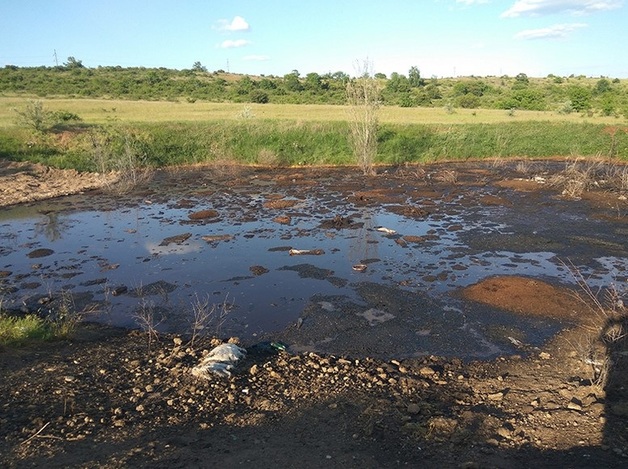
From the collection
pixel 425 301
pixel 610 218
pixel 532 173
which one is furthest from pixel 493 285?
pixel 532 173

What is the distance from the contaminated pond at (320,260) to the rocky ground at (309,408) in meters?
0.73

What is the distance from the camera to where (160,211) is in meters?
15.6

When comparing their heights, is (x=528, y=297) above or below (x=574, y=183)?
below

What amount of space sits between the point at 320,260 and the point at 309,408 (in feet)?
19.1

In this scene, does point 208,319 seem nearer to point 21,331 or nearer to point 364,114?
point 21,331

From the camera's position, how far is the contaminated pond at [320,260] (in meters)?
7.52

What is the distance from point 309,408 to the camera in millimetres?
5129

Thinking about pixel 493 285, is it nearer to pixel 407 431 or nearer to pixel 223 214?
pixel 407 431

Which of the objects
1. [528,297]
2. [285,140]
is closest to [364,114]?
[285,140]

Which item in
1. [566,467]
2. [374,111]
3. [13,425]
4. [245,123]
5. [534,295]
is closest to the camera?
[566,467]

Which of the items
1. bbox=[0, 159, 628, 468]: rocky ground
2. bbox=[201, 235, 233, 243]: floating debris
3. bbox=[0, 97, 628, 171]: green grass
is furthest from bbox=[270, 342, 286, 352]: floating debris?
bbox=[0, 97, 628, 171]: green grass

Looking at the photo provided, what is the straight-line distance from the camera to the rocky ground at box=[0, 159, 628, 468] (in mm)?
4309

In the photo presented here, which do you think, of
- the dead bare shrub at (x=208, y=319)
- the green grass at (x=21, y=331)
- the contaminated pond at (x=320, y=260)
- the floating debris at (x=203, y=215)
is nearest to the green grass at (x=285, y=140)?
the contaminated pond at (x=320, y=260)

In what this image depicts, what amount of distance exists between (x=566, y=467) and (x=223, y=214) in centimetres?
1231
